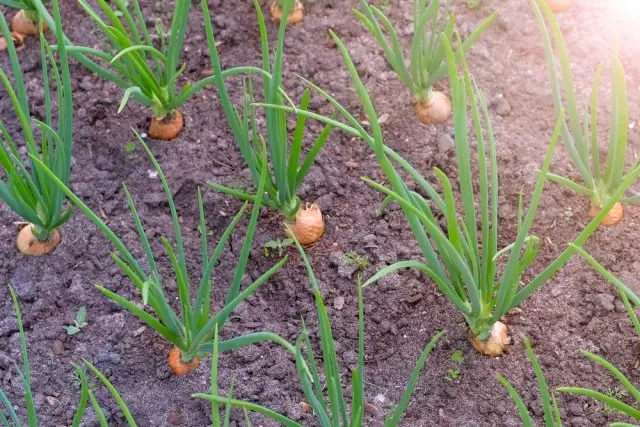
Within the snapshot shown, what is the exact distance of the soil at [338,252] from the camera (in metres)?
1.73

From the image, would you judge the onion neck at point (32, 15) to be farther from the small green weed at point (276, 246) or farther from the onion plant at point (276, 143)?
the small green weed at point (276, 246)

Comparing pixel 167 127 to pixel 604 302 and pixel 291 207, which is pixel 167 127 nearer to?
pixel 291 207

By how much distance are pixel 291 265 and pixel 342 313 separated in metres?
0.19

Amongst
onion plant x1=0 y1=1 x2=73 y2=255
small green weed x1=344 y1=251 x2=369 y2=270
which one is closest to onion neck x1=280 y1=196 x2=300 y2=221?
small green weed x1=344 y1=251 x2=369 y2=270

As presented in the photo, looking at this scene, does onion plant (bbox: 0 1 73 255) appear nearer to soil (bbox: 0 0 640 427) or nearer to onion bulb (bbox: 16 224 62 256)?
onion bulb (bbox: 16 224 62 256)

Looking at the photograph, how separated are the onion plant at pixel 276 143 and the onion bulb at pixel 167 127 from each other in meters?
0.38

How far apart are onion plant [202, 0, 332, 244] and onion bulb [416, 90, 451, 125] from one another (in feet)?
1.37

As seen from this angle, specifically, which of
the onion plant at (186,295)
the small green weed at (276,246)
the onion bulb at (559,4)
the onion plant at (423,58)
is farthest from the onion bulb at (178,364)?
the onion bulb at (559,4)

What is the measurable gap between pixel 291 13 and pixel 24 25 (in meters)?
0.83

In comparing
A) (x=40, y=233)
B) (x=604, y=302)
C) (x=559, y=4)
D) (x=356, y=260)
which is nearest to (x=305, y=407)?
(x=356, y=260)

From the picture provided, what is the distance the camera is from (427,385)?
1.73 m

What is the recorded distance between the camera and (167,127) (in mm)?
2189

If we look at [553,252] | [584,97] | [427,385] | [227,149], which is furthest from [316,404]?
[584,97]

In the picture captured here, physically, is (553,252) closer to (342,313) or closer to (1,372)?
(342,313)
